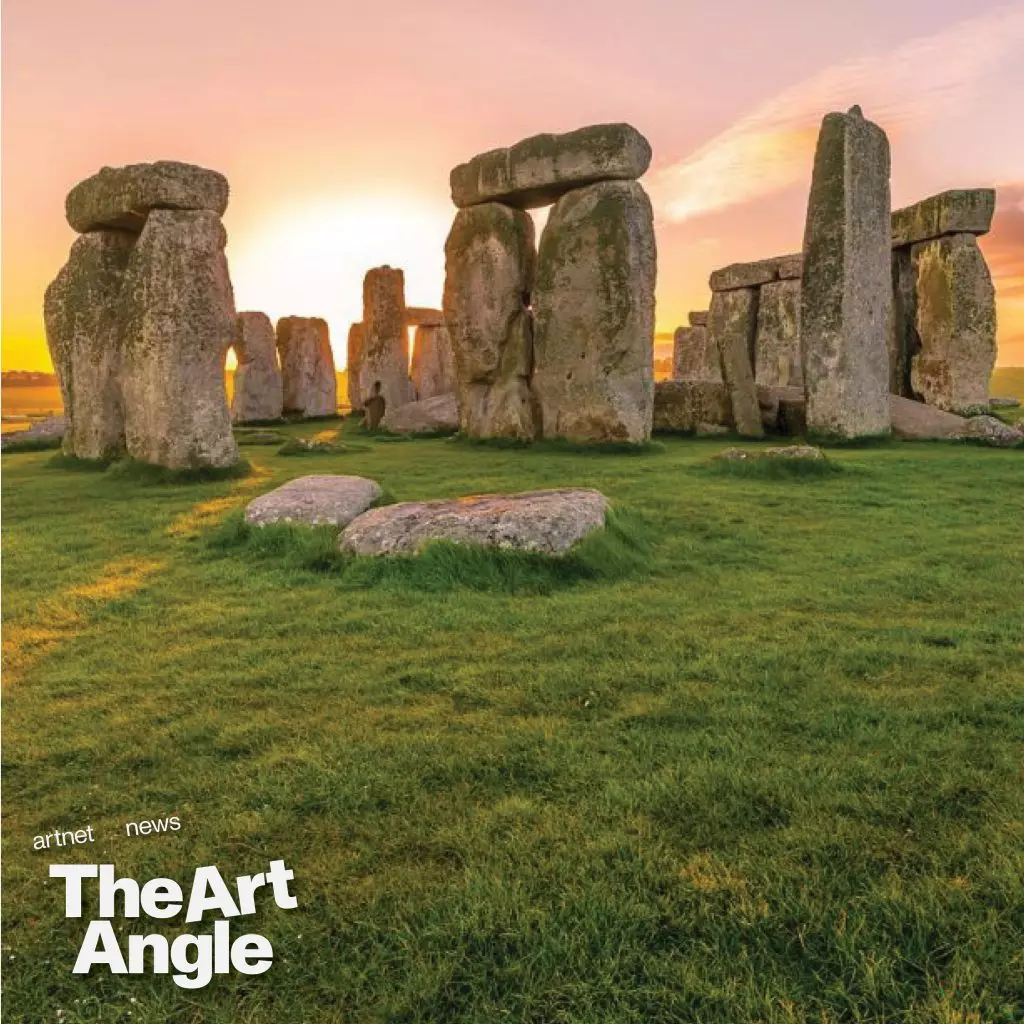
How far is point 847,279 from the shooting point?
11867 mm

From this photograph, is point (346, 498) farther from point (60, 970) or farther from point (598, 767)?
point (60, 970)

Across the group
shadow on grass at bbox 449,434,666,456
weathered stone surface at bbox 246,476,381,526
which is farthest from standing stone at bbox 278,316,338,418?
weathered stone surface at bbox 246,476,381,526

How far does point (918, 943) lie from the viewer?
5.86 feet


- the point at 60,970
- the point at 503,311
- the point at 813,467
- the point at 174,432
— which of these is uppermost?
the point at 503,311

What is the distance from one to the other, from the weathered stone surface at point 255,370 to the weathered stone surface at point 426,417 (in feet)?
18.3

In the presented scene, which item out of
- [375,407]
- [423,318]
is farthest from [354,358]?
[375,407]

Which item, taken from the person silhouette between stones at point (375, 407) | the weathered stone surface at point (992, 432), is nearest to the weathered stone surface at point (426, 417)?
the person silhouette between stones at point (375, 407)

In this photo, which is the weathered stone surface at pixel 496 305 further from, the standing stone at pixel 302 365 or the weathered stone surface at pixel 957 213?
the standing stone at pixel 302 365

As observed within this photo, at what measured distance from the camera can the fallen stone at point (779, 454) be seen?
9062 millimetres

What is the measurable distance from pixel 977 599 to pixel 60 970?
458 centimetres

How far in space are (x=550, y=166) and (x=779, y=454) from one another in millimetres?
6182

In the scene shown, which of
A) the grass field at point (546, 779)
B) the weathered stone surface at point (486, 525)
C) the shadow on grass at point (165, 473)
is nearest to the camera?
the grass field at point (546, 779)

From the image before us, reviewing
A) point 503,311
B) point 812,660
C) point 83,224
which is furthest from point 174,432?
point 812,660

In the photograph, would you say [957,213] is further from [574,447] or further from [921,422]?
[574,447]
